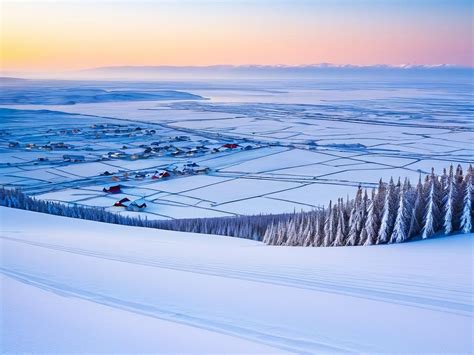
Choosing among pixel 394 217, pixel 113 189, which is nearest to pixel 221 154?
pixel 113 189

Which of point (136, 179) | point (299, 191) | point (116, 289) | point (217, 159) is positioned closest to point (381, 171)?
point (299, 191)

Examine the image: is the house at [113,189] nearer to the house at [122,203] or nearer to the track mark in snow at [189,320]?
the house at [122,203]

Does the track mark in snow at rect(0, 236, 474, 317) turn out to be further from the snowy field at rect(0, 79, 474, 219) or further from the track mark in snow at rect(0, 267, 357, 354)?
the snowy field at rect(0, 79, 474, 219)

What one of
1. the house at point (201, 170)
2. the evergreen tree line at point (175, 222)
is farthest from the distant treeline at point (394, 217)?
the house at point (201, 170)

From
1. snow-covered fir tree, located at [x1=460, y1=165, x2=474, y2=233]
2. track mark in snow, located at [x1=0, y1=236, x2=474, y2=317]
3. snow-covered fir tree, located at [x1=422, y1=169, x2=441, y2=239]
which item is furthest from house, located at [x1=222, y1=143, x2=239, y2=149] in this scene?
track mark in snow, located at [x1=0, y1=236, x2=474, y2=317]

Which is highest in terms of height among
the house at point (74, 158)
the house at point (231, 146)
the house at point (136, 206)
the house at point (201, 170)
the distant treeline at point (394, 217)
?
the distant treeline at point (394, 217)
